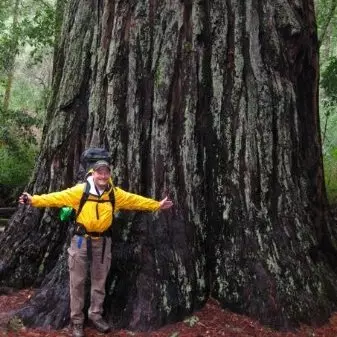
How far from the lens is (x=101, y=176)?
4.66m

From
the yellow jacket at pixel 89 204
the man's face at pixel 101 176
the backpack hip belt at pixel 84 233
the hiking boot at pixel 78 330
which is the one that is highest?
the man's face at pixel 101 176

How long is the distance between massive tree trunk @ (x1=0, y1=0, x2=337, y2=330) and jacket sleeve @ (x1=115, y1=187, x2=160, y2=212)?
0.31 m

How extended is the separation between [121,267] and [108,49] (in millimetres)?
2286

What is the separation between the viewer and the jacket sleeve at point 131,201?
4840mm

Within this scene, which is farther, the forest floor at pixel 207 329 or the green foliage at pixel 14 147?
the green foliage at pixel 14 147

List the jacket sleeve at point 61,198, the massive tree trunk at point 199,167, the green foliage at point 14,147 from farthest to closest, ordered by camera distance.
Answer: the green foliage at point 14,147 < the massive tree trunk at point 199,167 < the jacket sleeve at point 61,198

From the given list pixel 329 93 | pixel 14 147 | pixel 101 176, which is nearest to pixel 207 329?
pixel 101 176

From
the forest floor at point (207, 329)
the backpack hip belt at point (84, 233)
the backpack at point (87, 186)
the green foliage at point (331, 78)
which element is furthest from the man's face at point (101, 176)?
the green foliage at point (331, 78)

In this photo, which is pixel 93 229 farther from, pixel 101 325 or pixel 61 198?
pixel 101 325

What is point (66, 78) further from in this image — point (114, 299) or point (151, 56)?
point (114, 299)

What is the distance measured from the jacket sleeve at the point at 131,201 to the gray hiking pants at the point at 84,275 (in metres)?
0.36

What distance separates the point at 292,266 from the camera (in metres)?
5.18

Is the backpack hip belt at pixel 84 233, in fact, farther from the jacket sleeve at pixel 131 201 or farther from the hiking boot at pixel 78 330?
the hiking boot at pixel 78 330

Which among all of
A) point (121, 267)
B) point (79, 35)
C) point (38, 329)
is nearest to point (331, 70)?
point (79, 35)
